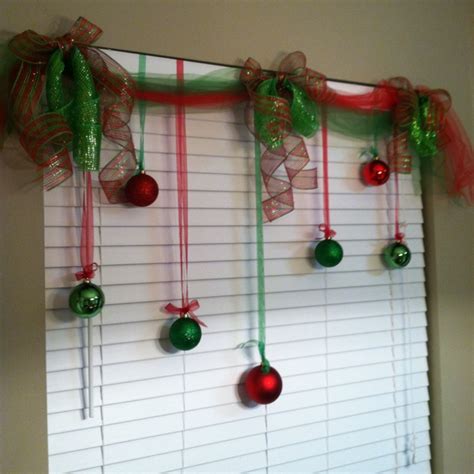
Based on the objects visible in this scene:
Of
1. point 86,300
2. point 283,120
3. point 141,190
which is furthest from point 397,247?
point 86,300

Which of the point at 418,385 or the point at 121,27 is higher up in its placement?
the point at 121,27

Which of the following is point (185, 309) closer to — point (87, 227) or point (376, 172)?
point (87, 227)

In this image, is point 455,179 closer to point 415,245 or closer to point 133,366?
point 415,245

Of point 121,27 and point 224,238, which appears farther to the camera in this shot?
point 224,238

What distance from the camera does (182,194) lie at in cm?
110

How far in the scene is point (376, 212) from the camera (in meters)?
1.33

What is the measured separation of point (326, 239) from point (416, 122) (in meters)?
0.41

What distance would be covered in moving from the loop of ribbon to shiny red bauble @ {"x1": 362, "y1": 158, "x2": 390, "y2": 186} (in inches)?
7.6

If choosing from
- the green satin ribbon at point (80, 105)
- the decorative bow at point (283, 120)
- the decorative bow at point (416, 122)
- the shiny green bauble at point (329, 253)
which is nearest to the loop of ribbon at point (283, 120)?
the decorative bow at point (283, 120)

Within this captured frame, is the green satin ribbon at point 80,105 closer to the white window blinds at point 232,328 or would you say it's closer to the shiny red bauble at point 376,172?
the white window blinds at point 232,328

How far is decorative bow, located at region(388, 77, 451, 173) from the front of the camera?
129cm

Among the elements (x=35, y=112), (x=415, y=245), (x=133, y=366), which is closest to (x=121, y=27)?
(x=35, y=112)

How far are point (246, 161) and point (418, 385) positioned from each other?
799 millimetres

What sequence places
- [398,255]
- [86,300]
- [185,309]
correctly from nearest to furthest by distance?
1. [86,300]
2. [185,309]
3. [398,255]
